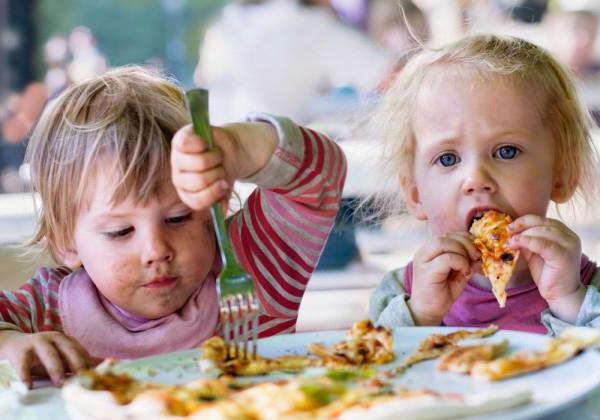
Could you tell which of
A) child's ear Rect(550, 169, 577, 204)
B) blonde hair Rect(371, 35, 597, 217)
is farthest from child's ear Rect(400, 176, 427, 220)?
child's ear Rect(550, 169, 577, 204)

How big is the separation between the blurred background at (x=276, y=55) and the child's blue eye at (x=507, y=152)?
1091mm

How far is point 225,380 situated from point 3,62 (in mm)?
6123

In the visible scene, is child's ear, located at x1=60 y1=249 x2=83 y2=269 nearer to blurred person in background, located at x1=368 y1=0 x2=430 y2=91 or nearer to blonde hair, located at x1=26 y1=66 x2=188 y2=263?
blonde hair, located at x1=26 y1=66 x2=188 y2=263

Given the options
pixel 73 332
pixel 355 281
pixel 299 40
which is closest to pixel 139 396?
pixel 73 332

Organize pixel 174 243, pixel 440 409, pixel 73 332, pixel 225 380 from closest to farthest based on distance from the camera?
pixel 440 409 < pixel 225 380 < pixel 174 243 < pixel 73 332

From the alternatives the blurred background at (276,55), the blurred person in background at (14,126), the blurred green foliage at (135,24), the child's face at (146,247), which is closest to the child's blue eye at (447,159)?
the child's face at (146,247)

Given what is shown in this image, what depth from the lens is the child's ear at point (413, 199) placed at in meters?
1.71

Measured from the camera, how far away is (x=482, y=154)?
155 cm

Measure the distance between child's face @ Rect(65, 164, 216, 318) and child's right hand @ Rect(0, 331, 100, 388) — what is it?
0.22 metres

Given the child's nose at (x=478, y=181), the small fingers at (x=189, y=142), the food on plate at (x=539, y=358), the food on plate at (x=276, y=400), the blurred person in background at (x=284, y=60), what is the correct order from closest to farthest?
1. the food on plate at (x=276, y=400)
2. the food on plate at (x=539, y=358)
3. the small fingers at (x=189, y=142)
4. the child's nose at (x=478, y=181)
5. the blurred person in background at (x=284, y=60)

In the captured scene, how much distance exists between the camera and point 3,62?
6.66m

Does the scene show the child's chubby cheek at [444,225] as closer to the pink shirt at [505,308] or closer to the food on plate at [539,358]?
the pink shirt at [505,308]

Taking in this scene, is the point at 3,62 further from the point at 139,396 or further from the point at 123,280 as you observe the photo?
the point at 139,396

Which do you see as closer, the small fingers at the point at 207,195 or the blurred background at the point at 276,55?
the small fingers at the point at 207,195
